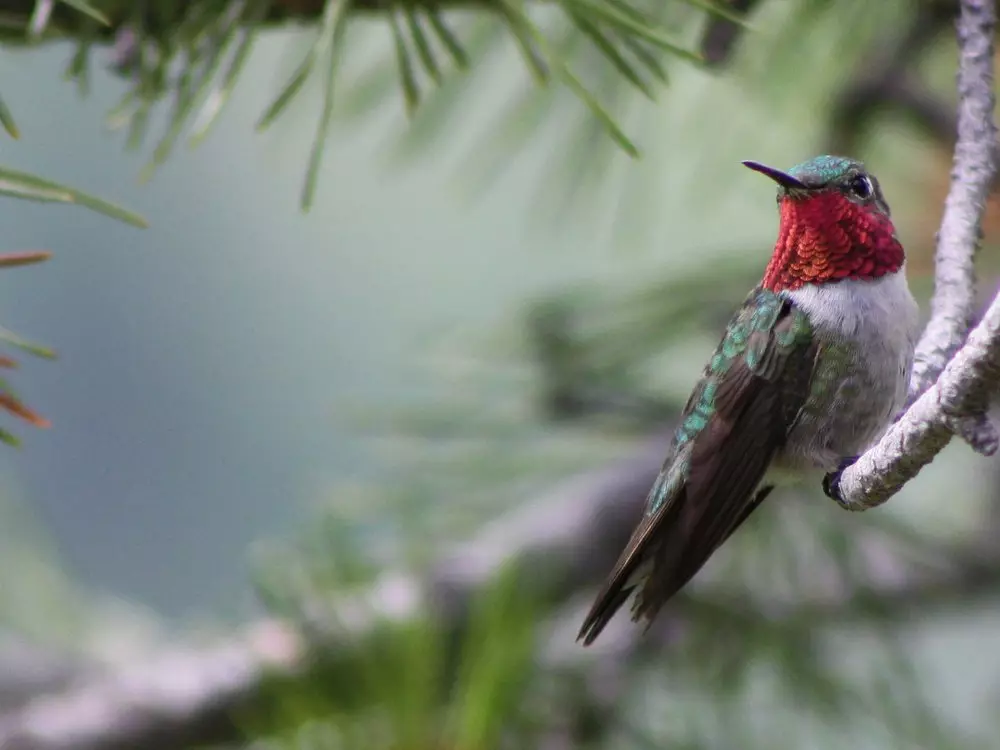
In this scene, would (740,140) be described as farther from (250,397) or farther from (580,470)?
(250,397)

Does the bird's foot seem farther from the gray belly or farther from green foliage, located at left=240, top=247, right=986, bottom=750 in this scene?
green foliage, located at left=240, top=247, right=986, bottom=750

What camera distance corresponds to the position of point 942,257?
0.55m

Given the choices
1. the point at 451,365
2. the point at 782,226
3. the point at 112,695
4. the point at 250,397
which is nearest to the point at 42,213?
the point at 250,397

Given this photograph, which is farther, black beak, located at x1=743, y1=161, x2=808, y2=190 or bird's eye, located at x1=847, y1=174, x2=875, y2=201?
bird's eye, located at x1=847, y1=174, x2=875, y2=201

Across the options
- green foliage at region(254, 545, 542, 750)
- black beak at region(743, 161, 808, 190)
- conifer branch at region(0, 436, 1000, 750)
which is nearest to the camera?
black beak at region(743, 161, 808, 190)

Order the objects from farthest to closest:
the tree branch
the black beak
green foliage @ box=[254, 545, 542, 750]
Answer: green foliage @ box=[254, 545, 542, 750] < the black beak < the tree branch

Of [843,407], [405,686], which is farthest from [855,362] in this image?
[405,686]

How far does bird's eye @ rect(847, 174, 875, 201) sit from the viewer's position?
2.39ft

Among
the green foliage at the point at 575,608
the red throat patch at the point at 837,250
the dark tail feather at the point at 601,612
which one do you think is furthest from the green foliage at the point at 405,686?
the red throat patch at the point at 837,250

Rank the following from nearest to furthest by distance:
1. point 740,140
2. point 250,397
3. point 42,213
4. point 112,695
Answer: point 112,695 < point 740,140 < point 42,213 < point 250,397

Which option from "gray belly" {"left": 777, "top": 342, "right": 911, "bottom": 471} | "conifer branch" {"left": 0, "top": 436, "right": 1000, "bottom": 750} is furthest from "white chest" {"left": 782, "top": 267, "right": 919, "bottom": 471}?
"conifer branch" {"left": 0, "top": 436, "right": 1000, "bottom": 750}

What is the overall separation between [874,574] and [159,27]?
74cm

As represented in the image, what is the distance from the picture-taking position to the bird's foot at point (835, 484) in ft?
1.85

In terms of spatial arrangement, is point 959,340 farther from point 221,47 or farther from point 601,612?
point 221,47
